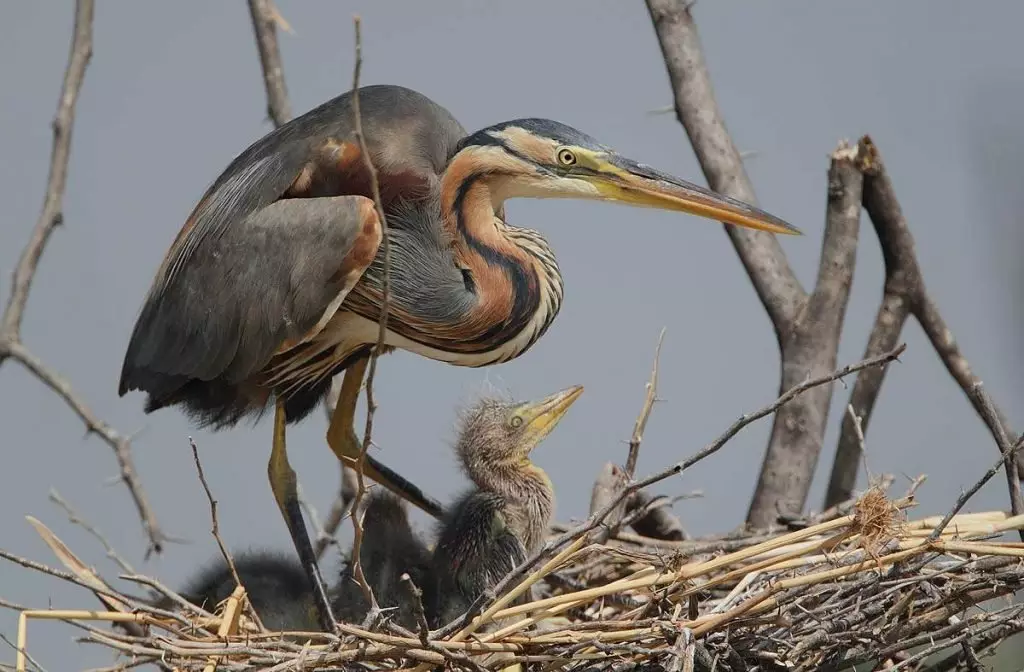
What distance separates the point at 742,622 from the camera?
2.47m

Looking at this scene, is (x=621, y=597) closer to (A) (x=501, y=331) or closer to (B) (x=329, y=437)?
(A) (x=501, y=331)

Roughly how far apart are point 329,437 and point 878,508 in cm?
161

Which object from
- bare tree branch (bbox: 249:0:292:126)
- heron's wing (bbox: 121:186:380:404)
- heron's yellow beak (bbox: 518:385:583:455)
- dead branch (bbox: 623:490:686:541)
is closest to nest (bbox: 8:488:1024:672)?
heron's wing (bbox: 121:186:380:404)

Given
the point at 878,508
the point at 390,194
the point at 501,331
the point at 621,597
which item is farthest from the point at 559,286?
the point at 878,508

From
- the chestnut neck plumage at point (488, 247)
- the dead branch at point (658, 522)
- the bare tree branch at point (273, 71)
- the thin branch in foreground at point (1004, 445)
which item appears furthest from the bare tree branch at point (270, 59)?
the thin branch in foreground at point (1004, 445)

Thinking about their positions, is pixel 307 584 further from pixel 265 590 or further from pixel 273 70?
pixel 273 70

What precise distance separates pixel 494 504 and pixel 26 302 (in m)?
1.32

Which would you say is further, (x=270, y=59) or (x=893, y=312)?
(x=270, y=59)

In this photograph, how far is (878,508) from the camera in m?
2.53

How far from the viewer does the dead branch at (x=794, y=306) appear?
11.3 feet

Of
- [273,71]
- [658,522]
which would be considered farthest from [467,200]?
[273,71]

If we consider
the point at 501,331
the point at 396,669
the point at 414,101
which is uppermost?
the point at 414,101

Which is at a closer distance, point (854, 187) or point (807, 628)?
point (807, 628)

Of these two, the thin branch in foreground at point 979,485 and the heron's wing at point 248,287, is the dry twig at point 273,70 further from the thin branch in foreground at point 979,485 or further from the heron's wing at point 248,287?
the thin branch in foreground at point 979,485
